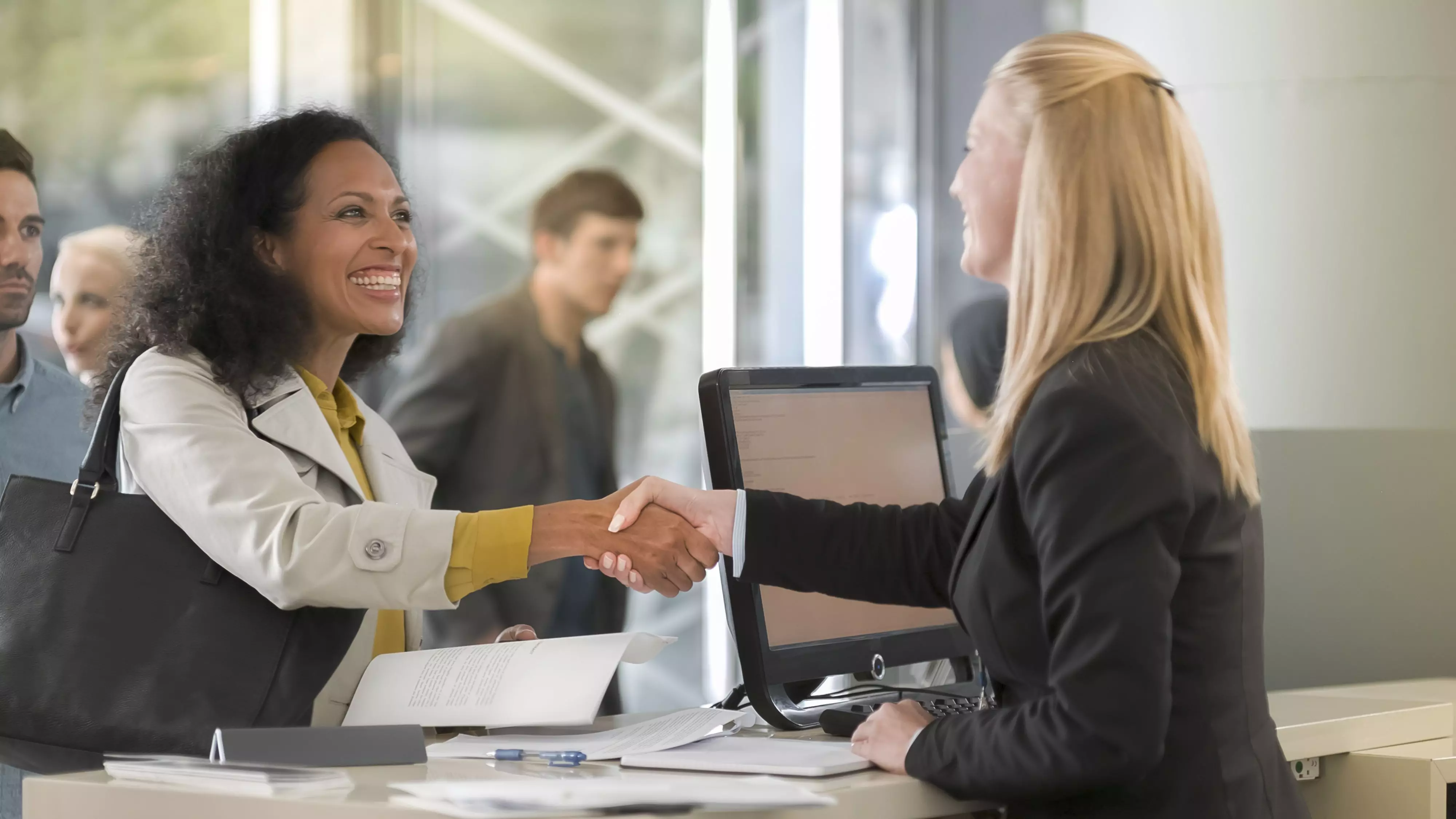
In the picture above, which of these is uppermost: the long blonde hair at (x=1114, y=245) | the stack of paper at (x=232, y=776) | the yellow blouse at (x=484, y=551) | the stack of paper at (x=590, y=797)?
the long blonde hair at (x=1114, y=245)

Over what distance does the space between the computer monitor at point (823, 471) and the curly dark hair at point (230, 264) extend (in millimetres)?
586

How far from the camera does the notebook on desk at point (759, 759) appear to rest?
4.34 feet

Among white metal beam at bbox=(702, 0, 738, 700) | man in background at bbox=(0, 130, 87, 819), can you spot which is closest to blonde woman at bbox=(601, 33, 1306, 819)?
man in background at bbox=(0, 130, 87, 819)

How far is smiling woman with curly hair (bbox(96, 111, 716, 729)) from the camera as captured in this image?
5.18 ft

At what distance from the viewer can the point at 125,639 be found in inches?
59.7

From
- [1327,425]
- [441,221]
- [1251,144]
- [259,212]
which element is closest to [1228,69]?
[1251,144]

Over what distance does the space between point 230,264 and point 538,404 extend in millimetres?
1990

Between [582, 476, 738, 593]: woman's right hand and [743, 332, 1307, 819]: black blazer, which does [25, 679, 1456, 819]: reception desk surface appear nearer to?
[743, 332, 1307, 819]: black blazer

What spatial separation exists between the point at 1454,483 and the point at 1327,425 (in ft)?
0.80

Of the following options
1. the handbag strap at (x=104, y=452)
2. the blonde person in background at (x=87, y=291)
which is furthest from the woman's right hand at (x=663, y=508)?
the blonde person in background at (x=87, y=291)

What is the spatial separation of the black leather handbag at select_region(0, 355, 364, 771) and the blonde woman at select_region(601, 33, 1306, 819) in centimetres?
66

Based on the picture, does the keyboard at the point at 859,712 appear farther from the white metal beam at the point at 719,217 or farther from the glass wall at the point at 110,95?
the white metal beam at the point at 719,217

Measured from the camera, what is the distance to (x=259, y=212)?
1.95m

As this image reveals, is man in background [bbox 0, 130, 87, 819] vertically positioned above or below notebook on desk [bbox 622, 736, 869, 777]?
above
